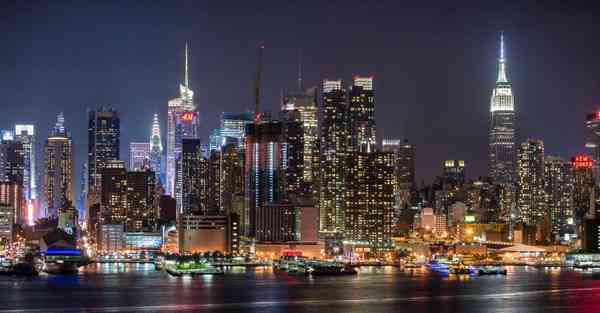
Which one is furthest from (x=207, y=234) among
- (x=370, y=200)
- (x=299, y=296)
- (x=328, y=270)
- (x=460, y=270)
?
(x=299, y=296)

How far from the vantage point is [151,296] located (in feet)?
269

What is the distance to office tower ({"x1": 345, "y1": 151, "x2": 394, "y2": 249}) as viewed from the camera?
188m

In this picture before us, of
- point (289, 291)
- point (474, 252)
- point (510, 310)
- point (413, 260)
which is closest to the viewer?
point (510, 310)

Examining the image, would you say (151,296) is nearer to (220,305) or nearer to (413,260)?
(220,305)

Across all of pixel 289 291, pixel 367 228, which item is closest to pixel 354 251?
pixel 367 228

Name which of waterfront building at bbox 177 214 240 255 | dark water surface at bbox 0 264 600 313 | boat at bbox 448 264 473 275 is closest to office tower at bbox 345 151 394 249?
waterfront building at bbox 177 214 240 255

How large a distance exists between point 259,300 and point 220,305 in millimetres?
5482

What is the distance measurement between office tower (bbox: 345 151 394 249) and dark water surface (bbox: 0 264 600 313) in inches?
3066

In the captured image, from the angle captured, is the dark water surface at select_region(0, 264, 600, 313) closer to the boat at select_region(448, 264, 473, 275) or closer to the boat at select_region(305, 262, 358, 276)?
the boat at select_region(305, 262, 358, 276)

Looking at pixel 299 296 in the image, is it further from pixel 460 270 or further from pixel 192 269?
pixel 460 270

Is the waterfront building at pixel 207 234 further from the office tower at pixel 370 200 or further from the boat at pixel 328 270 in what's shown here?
the boat at pixel 328 270

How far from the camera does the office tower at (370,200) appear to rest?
187750mm

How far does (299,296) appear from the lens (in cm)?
8306

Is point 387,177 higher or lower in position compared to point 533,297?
higher
